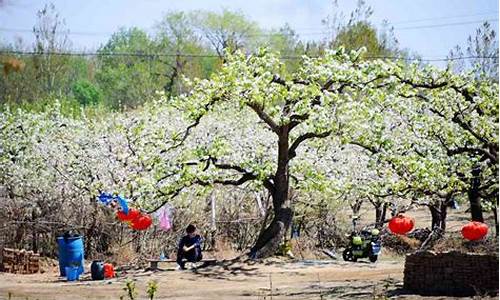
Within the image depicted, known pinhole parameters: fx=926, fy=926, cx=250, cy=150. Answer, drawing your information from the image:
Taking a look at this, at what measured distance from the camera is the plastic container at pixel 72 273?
5949mm

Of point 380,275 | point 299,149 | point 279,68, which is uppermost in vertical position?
point 279,68

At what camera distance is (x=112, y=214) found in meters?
7.59

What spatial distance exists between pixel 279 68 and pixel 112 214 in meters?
2.23

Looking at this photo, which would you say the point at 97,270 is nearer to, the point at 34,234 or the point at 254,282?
the point at 254,282

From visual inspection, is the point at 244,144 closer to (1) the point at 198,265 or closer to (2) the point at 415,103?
(1) the point at 198,265

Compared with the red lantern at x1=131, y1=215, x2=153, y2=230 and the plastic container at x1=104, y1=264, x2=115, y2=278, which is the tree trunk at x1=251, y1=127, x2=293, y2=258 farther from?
the plastic container at x1=104, y1=264, x2=115, y2=278

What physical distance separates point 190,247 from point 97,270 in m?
0.94

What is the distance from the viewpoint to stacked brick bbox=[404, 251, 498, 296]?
4848 mm

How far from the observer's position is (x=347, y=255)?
20.7 feet

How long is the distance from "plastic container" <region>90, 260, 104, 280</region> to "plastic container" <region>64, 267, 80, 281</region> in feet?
0.44

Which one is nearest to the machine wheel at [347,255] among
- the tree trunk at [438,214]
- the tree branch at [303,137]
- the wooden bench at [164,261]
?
the tree trunk at [438,214]

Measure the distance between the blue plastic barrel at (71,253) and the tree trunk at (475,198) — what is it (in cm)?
253

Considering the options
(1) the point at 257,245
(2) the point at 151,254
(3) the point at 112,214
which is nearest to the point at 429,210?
(1) the point at 257,245

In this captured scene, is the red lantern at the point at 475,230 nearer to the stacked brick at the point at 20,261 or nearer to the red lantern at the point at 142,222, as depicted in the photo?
the red lantern at the point at 142,222
